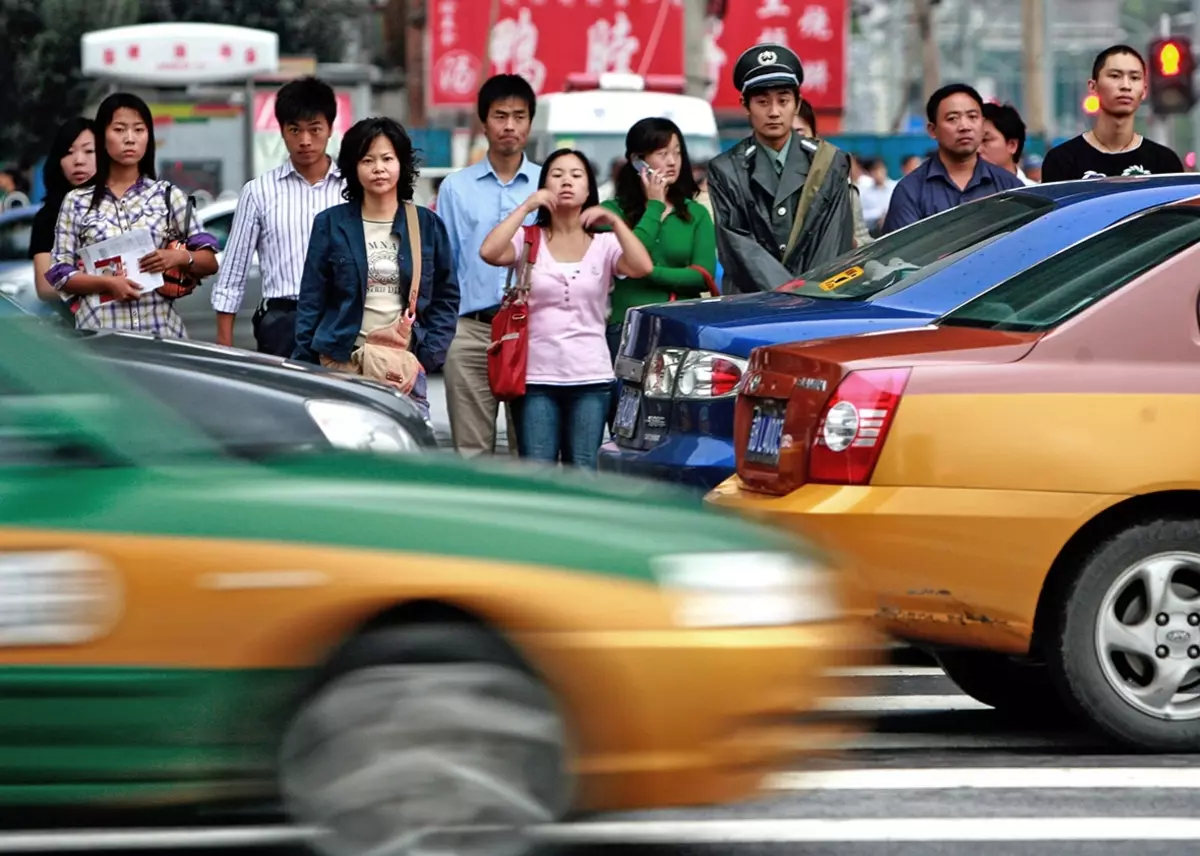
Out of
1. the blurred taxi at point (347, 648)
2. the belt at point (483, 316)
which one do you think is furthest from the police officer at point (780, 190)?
the blurred taxi at point (347, 648)

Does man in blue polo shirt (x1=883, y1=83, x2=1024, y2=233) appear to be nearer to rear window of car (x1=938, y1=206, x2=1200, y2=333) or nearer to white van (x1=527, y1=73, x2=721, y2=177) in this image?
rear window of car (x1=938, y1=206, x2=1200, y2=333)

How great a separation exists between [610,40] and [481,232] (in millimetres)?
25867

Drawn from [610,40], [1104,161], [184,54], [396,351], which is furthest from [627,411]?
[610,40]

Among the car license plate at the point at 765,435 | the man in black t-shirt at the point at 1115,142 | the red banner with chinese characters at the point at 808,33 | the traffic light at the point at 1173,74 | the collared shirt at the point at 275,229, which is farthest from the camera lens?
the red banner with chinese characters at the point at 808,33

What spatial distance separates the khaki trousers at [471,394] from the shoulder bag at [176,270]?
105 centimetres

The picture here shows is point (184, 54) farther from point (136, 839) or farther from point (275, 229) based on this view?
point (136, 839)

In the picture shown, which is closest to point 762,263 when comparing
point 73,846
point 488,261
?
point 488,261

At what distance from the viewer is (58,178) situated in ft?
32.5

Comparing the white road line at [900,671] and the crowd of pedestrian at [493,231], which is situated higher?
the crowd of pedestrian at [493,231]

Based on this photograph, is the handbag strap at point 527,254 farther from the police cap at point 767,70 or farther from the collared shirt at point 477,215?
the police cap at point 767,70

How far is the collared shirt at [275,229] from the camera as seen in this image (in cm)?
927

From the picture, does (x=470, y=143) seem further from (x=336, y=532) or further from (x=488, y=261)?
(x=336, y=532)

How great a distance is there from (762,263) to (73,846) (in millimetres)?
4696

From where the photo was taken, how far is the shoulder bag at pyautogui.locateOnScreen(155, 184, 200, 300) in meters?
9.27
